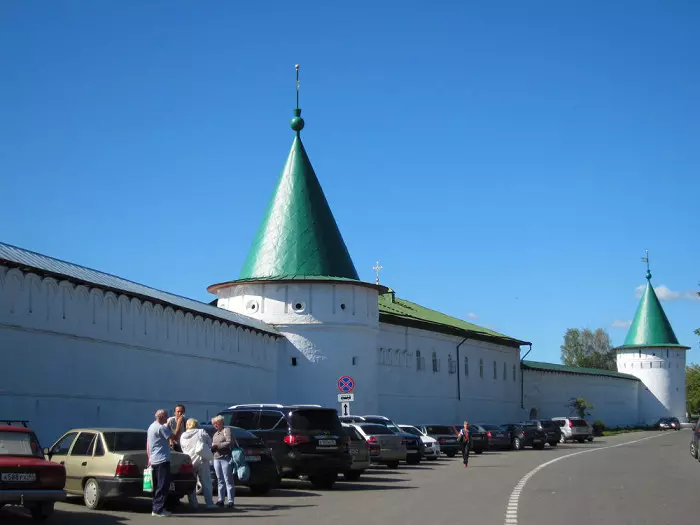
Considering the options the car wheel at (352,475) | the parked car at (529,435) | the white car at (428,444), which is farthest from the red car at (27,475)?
the parked car at (529,435)

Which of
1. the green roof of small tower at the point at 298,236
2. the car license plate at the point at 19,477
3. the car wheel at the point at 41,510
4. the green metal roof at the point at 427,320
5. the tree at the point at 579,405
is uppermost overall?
the green roof of small tower at the point at 298,236

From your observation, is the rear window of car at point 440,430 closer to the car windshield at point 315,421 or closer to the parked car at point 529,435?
the parked car at point 529,435

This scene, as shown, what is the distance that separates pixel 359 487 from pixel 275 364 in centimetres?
1956

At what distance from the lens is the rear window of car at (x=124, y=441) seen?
1536 centimetres

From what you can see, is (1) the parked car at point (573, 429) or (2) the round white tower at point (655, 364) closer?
(1) the parked car at point (573, 429)

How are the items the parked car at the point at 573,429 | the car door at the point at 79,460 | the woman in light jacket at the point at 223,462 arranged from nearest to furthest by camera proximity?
the car door at the point at 79,460 → the woman in light jacket at the point at 223,462 → the parked car at the point at 573,429

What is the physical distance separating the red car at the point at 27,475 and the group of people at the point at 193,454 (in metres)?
1.66

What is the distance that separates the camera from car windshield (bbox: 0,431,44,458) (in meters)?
13.2

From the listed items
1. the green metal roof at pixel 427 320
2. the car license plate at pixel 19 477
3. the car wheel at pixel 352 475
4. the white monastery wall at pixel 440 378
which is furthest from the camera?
the green metal roof at pixel 427 320

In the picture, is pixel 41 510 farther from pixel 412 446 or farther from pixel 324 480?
pixel 412 446

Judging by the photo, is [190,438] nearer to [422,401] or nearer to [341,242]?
[341,242]

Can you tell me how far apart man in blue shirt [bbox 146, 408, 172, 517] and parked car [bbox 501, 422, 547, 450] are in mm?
31799

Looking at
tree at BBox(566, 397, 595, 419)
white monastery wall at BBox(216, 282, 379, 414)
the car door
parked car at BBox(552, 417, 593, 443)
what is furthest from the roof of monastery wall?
tree at BBox(566, 397, 595, 419)

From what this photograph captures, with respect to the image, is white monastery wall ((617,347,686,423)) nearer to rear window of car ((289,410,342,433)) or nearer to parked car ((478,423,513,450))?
parked car ((478,423,513,450))
